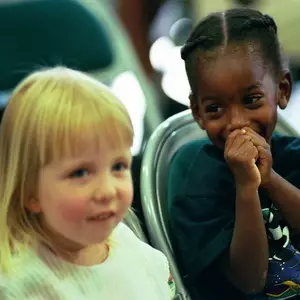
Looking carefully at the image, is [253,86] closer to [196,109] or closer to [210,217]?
[196,109]

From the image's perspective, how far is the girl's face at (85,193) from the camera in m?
0.89

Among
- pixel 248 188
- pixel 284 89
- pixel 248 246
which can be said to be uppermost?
pixel 284 89

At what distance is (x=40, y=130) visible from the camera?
887 millimetres

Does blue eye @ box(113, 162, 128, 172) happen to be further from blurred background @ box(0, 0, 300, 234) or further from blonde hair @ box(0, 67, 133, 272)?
blurred background @ box(0, 0, 300, 234)

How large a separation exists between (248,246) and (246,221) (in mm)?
45

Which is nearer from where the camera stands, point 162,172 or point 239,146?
point 239,146

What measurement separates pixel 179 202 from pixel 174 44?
1849 millimetres

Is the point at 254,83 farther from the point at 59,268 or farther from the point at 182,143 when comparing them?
the point at 59,268

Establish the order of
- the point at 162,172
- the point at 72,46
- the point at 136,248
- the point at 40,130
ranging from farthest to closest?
the point at 72,46
the point at 162,172
the point at 136,248
the point at 40,130

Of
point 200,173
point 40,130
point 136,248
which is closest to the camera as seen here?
point 40,130

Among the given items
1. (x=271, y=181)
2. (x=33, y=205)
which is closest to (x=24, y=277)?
(x=33, y=205)

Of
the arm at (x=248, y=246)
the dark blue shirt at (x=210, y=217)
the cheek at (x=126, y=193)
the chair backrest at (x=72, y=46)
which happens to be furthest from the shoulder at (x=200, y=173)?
the cheek at (x=126, y=193)

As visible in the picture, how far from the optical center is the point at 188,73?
1.23 m

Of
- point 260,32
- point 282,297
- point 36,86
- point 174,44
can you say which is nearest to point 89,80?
point 36,86
